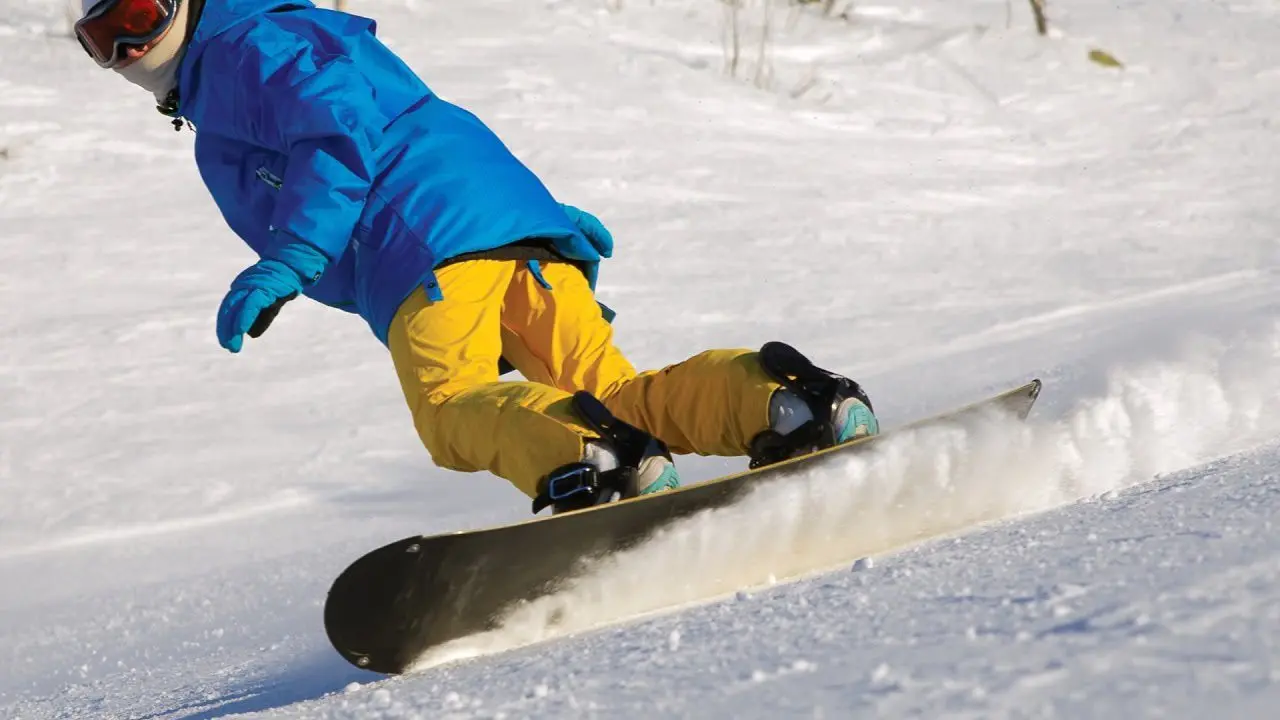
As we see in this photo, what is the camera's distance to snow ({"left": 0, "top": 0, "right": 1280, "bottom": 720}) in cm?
162

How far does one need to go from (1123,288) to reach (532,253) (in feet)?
13.1

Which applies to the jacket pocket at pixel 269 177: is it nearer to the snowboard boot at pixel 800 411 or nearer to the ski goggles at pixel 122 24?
the ski goggles at pixel 122 24

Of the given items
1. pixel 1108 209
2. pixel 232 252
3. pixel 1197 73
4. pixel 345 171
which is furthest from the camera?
pixel 1197 73

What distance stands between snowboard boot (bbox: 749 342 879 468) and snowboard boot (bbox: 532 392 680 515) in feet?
0.83

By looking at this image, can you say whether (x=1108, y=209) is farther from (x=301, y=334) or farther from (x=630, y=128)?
(x=301, y=334)

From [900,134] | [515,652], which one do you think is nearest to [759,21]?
[900,134]

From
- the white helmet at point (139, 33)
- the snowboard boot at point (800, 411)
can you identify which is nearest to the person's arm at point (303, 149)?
the white helmet at point (139, 33)

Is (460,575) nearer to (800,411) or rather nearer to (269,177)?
(800,411)

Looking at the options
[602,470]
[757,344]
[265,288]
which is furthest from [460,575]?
[757,344]

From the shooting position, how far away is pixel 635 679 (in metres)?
1.63

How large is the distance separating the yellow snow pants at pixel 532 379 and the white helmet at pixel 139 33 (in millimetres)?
712

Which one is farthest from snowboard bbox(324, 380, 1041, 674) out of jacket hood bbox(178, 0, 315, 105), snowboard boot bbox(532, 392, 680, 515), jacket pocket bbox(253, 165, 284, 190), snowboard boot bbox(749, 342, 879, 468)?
jacket hood bbox(178, 0, 315, 105)

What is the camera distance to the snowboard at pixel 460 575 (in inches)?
86.2

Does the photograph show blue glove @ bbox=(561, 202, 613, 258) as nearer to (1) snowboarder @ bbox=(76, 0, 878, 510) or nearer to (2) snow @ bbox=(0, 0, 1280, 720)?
(1) snowboarder @ bbox=(76, 0, 878, 510)
